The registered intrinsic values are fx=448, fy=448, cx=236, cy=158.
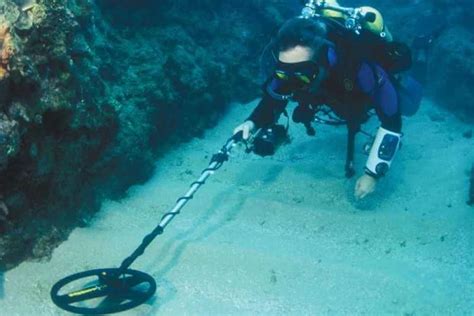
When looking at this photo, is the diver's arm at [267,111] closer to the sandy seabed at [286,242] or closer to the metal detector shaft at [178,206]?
the metal detector shaft at [178,206]

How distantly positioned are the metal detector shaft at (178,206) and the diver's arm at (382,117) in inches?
53.2

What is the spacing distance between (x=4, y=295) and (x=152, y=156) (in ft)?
8.56

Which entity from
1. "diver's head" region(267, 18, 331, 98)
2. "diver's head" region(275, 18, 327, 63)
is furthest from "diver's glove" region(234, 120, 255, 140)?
"diver's head" region(275, 18, 327, 63)

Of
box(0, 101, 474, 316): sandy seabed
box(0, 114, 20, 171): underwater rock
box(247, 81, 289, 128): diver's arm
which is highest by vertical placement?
box(0, 114, 20, 171): underwater rock

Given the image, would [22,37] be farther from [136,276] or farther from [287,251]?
[287,251]

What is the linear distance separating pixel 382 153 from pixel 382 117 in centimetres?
39

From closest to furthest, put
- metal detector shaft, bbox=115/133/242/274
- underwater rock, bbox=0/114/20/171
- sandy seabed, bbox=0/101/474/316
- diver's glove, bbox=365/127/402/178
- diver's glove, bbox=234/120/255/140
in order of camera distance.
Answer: underwater rock, bbox=0/114/20/171 < metal detector shaft, bbox=115/133/242/274 < sandy seabed, bbox=0/101/474/316 < diver's glove, bbox=365/127/402/178 < diver's glove, bbox=234/120/255/140

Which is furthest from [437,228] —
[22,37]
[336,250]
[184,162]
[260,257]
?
[22,37]

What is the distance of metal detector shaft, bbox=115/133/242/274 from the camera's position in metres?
3.11

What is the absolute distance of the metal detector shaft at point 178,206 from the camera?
3113mm

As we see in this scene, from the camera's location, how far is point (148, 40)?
6086 mm

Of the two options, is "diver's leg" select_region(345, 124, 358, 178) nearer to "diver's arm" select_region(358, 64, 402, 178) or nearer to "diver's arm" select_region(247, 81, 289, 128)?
"diver's arm" select_region(358, 64, 402, 178)

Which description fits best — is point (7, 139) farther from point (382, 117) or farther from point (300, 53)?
point (382, 117)

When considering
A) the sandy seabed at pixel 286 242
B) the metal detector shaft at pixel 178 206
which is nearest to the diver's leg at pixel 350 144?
the sandy seabed at pixel 286 242
